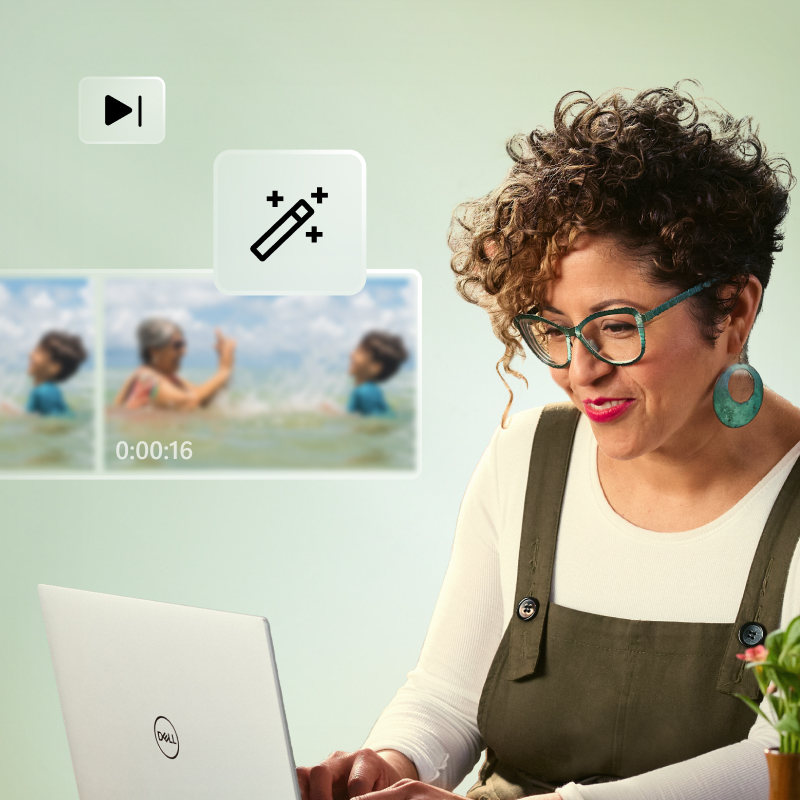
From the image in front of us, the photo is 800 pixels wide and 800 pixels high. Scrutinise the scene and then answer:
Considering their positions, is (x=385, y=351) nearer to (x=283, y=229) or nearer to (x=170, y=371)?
(x=283, y=229)

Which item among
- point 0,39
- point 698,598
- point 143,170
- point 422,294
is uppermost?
point 0,39

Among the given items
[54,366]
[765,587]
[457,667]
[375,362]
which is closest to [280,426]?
[375,362]

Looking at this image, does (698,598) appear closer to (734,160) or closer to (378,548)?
(734,160)

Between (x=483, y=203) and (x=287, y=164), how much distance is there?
114 centimetres

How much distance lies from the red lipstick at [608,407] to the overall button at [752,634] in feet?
1.04

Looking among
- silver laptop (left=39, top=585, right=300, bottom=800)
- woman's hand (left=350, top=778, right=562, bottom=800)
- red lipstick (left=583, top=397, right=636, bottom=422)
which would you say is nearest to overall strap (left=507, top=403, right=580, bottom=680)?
red lipstick (left=583, top=397, right=636, bottom=422)

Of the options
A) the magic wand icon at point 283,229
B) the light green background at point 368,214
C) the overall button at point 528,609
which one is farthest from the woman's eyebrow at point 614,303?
the magic wand icon at point 283,229

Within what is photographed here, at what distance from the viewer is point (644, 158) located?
1229 millimetres

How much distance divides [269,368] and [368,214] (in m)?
0.48

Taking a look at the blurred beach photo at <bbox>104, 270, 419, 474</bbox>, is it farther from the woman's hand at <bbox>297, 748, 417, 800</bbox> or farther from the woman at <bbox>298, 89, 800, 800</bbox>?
the woman's hand at <bbox>297, 748, 417, 800</bbox>

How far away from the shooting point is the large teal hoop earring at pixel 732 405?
1.29 metres

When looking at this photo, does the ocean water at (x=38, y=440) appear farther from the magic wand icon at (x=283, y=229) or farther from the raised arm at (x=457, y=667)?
the raised arm at (x=457, y=667)

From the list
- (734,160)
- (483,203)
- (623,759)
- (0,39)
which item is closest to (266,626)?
(623,759)
